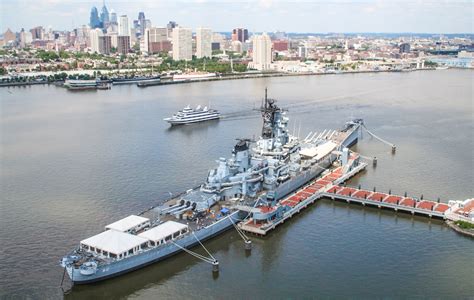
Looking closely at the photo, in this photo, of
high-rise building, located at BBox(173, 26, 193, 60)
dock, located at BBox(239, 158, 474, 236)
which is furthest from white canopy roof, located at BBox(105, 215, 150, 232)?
high-rise building, located at BBox(173, 26, 193, 60)

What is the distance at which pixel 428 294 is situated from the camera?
15914 mm

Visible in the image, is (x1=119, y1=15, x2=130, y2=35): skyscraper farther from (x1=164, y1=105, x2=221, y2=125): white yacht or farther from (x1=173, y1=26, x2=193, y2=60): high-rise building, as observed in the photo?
(x1=164, y1=105, x2=221, y2=125): white yacht

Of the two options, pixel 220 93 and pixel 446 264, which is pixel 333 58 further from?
pixel 446 264

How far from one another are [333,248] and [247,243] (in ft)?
10.5

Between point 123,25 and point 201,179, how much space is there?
171827 mm

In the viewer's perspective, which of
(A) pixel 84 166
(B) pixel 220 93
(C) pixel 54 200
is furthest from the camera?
(B) pixel 220 93

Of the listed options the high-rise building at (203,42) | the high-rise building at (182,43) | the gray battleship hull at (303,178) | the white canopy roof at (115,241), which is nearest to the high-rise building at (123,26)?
the high-rise building at (203,42)

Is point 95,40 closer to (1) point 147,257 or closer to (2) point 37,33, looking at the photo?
(2) point 37,33

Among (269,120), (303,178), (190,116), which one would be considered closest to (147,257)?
(303,178)

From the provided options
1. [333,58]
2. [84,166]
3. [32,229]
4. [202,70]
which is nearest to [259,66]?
[202,70]

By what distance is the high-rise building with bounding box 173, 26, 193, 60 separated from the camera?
345 feet

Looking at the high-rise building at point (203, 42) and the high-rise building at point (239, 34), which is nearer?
the high-rise building at point (203, 42)

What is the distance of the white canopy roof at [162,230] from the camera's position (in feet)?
58.1

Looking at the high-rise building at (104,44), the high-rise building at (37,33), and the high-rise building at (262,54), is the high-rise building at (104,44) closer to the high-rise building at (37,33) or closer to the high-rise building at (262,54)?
the high-rise building at (262,54)
